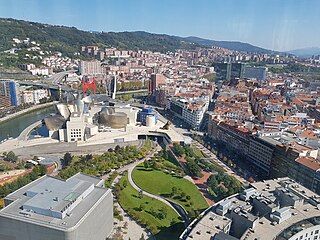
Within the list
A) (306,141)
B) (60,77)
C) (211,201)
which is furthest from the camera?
(60,77)

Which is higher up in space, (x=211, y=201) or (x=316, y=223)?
(x=316, y=223)

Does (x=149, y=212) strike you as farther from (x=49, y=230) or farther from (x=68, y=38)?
(x=68, y=38)

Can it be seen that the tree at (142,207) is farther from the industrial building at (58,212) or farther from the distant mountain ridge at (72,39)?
the distant mountain ridge at (72,39)

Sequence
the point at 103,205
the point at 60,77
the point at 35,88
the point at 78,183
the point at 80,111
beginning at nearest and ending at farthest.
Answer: the point at 103,205 < the point at 78,183 < the point at 80,111 < the point at 35,88 < the point at 60,77

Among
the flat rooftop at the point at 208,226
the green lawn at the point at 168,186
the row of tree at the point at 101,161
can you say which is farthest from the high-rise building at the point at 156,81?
the flat rooftop at the point at 208,226

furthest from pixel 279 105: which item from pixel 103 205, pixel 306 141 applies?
pixel 103 205

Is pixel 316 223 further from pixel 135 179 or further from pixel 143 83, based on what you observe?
pixel 143 83

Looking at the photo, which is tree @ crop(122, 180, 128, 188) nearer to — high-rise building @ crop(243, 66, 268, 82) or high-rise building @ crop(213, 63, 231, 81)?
high-rise building @ crop(213, 63, 231, 81)
